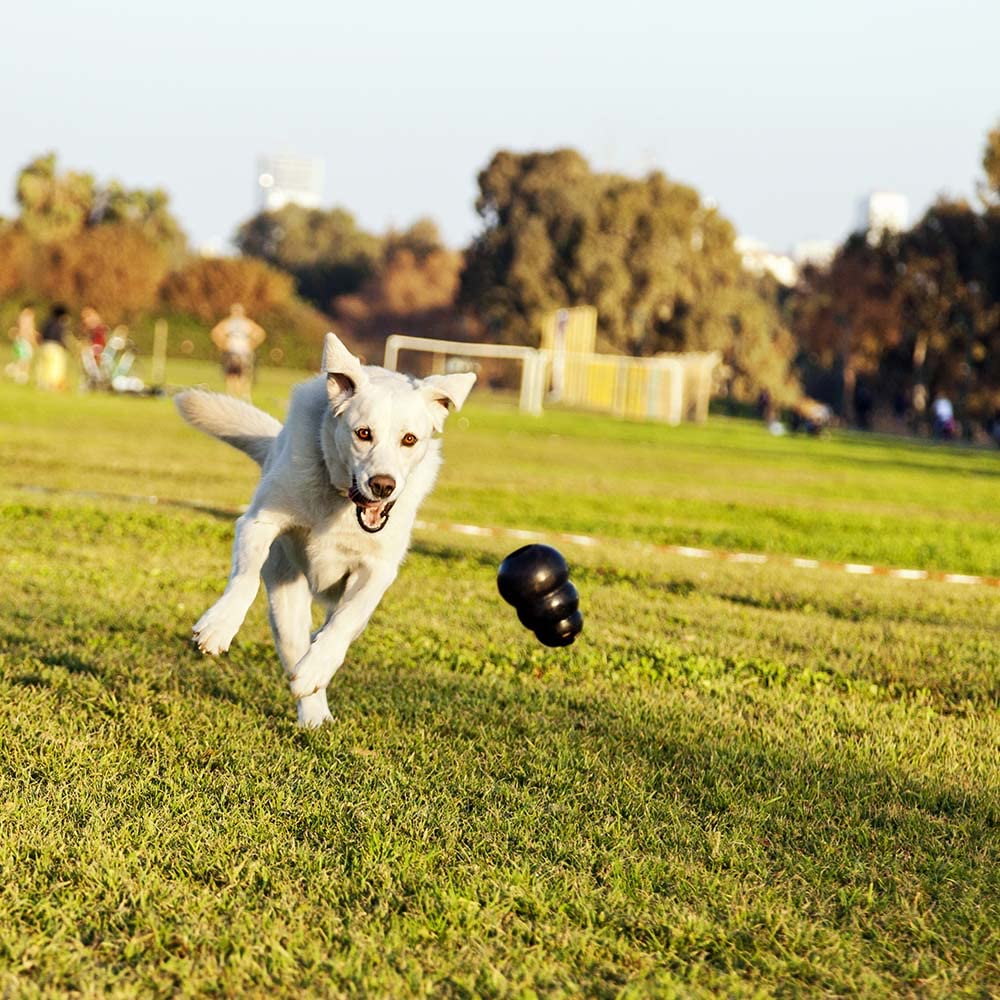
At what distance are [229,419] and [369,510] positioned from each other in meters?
1.36

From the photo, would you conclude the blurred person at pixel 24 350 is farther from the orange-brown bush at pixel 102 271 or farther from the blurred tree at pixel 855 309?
the blurred tree at pixel 855 309

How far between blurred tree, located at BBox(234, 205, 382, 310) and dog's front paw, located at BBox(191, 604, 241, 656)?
4407 inches

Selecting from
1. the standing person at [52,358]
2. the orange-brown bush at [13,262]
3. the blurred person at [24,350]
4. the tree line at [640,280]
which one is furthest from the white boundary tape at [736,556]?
the orange-brown bush at [13,262]

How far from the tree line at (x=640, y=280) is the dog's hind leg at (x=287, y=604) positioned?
6232cm

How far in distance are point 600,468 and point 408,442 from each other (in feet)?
58.8

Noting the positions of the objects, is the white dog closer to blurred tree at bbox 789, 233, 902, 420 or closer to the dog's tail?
the dog's tail

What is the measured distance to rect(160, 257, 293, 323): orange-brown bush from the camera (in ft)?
297

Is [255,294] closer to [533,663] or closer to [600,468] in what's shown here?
[600,468]

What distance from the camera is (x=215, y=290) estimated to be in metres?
90.7

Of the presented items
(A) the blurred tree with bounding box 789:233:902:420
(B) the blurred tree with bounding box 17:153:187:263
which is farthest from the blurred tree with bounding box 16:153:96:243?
(A) the blurred tree with bounding box 789:233:902:420

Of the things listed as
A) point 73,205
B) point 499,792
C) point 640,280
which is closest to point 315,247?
point 73,205

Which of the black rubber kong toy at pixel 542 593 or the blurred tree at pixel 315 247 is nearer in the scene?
the black rubber kong toy at pixel 542 593

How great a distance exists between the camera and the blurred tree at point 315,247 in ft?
384

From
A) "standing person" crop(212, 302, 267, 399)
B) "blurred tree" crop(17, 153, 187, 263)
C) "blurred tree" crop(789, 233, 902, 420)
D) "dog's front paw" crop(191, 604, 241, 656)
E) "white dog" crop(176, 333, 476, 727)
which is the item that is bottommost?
"dog's front paw" crop(191, 604, 241, 656)
